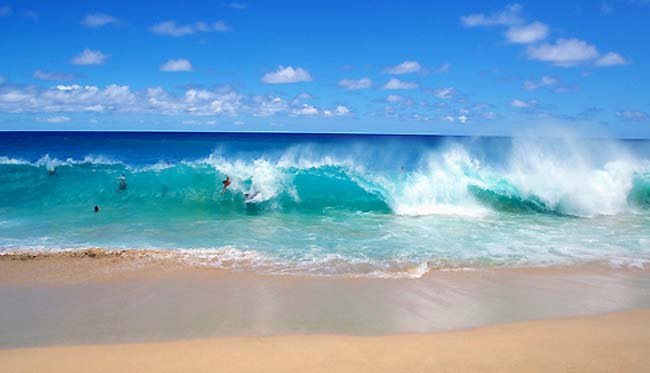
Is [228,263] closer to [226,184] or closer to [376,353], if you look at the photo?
[376,353]

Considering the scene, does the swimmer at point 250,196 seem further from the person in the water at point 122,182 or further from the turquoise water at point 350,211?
the person in the water at point 122,182

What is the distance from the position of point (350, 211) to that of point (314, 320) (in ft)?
28.7

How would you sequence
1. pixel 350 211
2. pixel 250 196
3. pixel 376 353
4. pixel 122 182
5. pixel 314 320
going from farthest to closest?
1. pixel 122 182
2. pixel 250 196
3. pixel 350 211
4. pixel 314 320
5. pixel 376 353

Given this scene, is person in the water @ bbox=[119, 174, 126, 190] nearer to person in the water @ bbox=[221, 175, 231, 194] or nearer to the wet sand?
person in the water @ bbox=[221, 175, 231, 194]

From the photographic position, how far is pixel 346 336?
4.90 metres

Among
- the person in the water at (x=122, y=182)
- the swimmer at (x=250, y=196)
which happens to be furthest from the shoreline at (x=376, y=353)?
the person in the water at (x=122, y=182)

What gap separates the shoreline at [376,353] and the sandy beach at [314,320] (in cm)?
2

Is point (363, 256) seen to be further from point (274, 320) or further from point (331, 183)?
point (331, 183)

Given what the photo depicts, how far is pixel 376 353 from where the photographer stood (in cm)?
447

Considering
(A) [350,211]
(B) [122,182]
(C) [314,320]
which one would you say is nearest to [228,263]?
(C) [314,320]

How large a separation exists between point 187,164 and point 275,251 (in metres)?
10.5

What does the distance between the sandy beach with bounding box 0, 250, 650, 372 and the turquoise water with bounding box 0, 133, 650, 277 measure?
992 millimetres

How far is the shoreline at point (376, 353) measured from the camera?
13.8 ft

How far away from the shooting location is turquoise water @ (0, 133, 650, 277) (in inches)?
341
